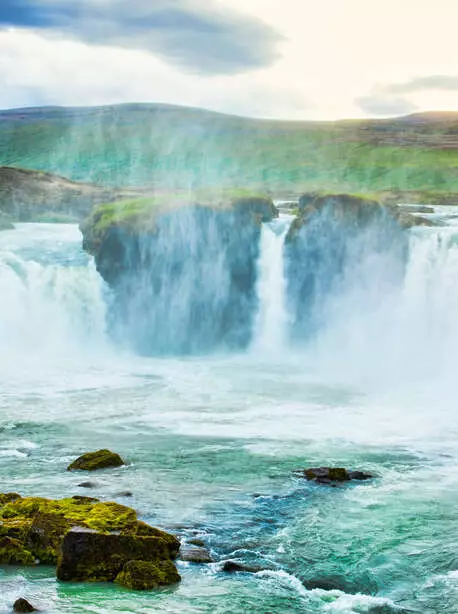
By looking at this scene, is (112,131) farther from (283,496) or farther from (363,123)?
(283,496)

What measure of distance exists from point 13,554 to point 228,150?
91.1 m

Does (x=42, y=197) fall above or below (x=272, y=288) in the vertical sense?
above

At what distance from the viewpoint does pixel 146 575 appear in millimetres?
19359

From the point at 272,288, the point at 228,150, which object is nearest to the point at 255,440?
the point at 272,288

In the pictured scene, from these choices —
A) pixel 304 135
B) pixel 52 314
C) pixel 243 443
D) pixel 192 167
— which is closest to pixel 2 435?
pixel 243 443

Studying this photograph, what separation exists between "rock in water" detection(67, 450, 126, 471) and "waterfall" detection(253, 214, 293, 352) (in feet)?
81.5

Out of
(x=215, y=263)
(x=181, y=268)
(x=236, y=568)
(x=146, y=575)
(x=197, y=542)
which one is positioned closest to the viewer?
(x=146, y=575)

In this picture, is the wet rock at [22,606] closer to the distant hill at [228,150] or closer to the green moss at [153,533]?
the green moss at [153,533]

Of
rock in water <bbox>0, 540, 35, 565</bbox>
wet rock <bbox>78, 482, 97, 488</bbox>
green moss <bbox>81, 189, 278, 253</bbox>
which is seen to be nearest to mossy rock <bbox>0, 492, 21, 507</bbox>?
wet rock <bbox>78, 482, 97, 488</bbox>

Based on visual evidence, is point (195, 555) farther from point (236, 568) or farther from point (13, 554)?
point (13, 554)

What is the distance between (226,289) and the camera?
53688 mm

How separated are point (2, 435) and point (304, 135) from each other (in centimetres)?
8817

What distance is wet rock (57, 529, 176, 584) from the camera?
19422 millimetres

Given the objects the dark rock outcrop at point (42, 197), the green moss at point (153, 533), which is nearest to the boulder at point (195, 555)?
the green moss at point (153, 533)
